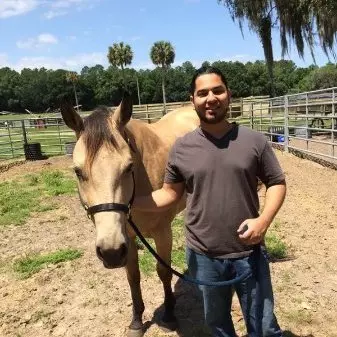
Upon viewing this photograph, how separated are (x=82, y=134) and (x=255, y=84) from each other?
211ft

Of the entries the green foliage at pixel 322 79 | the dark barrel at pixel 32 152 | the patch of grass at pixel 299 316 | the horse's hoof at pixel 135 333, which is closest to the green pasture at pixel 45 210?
the horse's hoof at pixel 135 333

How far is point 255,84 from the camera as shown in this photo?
63469 millimetres

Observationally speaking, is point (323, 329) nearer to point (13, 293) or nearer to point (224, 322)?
point (224, 322)

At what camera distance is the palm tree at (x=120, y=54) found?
192 ft

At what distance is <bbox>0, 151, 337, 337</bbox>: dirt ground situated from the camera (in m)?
3.20

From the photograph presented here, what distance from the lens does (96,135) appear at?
6.69 ft

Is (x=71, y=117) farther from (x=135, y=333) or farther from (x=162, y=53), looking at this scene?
(x=162, y=53)

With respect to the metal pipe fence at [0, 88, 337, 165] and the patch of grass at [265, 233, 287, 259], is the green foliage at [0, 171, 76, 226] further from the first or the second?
the patch of grass at [265, 233, 287, 259]

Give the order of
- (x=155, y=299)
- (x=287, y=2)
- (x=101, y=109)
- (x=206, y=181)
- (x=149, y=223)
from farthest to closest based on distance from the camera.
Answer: (x=287, y=2) → (x=155, y=299) → (x=149, y=223) → (x=101, y=109) → (x=206, y=181)

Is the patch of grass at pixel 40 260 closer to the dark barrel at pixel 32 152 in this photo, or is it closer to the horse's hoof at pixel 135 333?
the horse's hoof at pixel 135 333

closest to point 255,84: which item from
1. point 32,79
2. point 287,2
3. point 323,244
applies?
point 32,79

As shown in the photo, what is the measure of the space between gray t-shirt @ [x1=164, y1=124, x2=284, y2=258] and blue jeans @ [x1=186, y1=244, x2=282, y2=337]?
51 mm

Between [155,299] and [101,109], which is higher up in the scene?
[101,109]

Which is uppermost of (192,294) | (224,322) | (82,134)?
(82,134)
